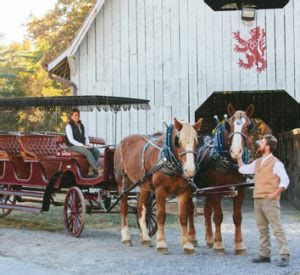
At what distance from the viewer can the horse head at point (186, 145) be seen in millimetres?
9258

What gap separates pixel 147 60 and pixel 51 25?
21302 millimetres

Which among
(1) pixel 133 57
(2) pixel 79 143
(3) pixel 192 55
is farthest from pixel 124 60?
(2) pixel 79 143

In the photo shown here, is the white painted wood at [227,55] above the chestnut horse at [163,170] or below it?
above

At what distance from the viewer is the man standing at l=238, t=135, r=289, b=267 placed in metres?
8.64

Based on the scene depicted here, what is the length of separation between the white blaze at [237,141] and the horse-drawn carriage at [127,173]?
0.01 metres

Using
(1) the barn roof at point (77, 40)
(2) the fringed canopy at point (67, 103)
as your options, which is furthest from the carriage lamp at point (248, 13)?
(2) the fringed canopy at point (67, 103)

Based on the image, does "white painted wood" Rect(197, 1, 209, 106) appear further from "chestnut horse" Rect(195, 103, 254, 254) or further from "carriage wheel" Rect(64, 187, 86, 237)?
"chestnut horse" Rect(195, 103, 254, 254)

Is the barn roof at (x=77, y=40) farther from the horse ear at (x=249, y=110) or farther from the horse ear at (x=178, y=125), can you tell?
the horse ear at (x=249, y=110)

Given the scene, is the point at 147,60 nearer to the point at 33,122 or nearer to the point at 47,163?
the point at 47,163

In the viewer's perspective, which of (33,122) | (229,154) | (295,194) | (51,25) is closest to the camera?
(229,154)

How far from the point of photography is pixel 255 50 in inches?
664

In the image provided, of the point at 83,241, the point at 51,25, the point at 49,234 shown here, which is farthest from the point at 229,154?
the point at 51,25

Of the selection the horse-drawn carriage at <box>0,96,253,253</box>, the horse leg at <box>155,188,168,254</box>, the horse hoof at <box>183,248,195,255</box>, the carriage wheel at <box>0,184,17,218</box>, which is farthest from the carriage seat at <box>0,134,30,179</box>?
the horse hoof at <box>183,248,195,255</box>

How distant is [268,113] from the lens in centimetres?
2591
